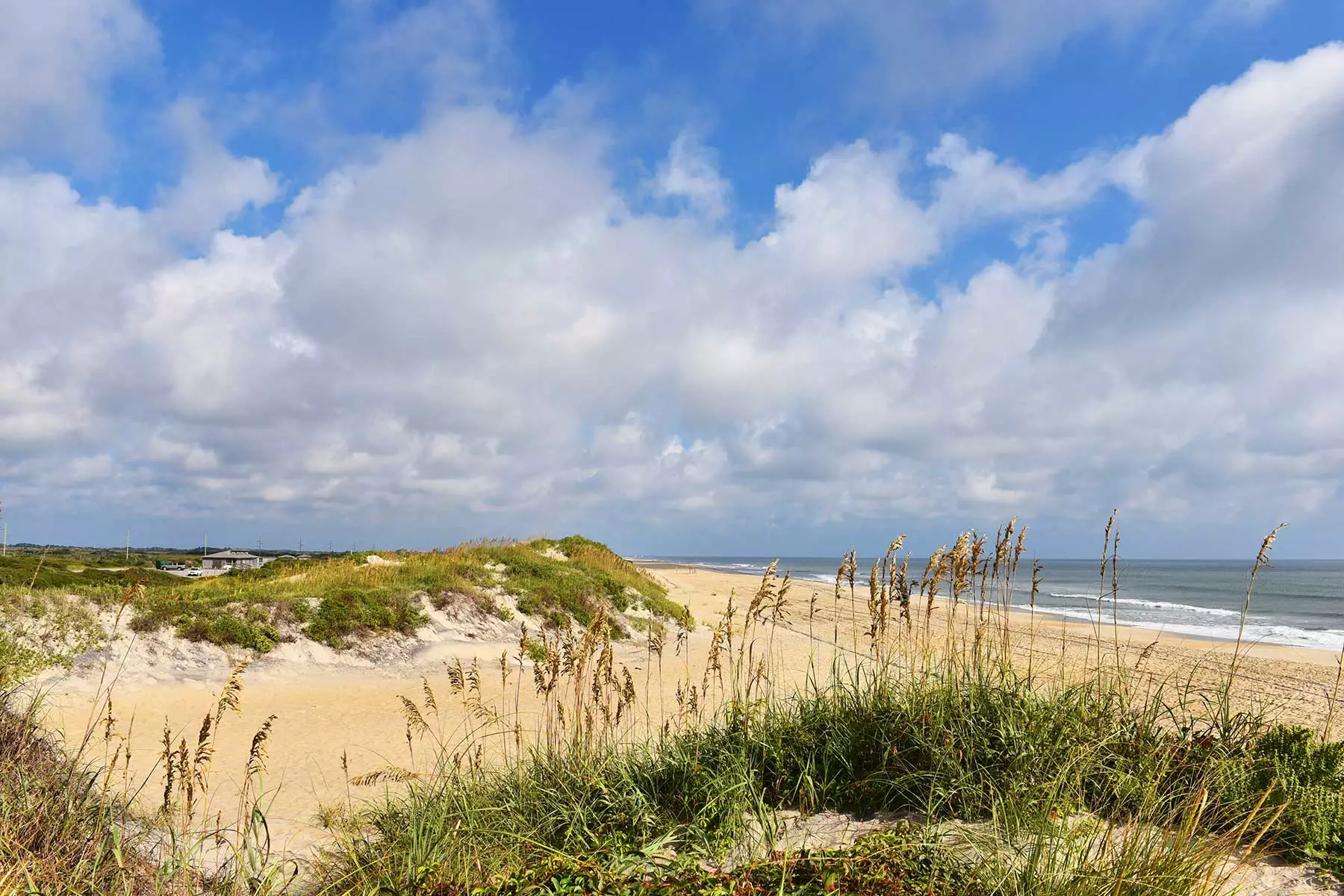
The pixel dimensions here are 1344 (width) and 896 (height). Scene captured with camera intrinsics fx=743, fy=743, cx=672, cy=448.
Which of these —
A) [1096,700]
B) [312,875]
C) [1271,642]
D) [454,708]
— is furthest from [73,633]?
[1271,642]

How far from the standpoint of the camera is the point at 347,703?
13336 mm

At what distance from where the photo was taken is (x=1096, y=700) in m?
5.46

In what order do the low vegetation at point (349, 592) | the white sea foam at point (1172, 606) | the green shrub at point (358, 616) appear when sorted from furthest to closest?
the white sea foam at point (1172, 606) → the green shrub at point (358, 616) → the low vegetation at point (349, 592)

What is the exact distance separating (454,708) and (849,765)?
9202mm

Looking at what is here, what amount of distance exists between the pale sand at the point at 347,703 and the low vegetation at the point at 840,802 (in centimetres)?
60

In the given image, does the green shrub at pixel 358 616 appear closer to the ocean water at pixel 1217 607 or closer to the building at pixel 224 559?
the ocean water at pixel 1217 607

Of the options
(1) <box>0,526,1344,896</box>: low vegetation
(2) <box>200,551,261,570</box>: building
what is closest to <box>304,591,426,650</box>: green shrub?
(1) <box>0,526,1344,896</box>: low vegetation

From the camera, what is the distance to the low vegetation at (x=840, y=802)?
3.66m

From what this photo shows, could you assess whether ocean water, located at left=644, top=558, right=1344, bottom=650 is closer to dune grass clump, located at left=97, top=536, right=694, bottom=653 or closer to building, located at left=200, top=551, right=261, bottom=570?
dune grass clump, located at left=97, top=536, right=694, bottom=653

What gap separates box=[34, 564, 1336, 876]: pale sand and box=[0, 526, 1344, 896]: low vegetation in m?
0.60

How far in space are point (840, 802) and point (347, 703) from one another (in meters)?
11.0

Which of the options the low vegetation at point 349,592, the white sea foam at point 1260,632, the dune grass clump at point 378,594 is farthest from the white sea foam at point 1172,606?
the low vegetation at point 349,592

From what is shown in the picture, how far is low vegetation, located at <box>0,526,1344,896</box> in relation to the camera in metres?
3.66

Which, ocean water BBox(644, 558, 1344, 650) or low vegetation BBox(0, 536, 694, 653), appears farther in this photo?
ocean water BBox(644, 558, 1344, 650)
